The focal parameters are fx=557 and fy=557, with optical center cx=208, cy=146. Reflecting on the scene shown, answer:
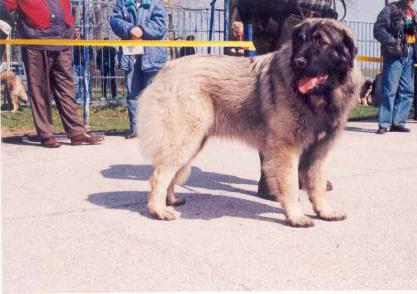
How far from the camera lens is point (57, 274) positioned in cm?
304

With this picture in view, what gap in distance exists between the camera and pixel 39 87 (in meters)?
7.34

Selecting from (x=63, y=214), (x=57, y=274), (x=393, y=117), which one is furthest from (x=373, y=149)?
(x=57, y=274)

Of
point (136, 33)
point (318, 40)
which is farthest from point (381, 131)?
point (318, 40)

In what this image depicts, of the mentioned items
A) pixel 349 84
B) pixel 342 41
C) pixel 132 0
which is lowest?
pixel 349 84

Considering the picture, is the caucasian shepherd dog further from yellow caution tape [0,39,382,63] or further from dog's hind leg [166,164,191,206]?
yellow caution tape [0,39,382,63]

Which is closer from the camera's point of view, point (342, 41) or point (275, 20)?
point (342, 41)

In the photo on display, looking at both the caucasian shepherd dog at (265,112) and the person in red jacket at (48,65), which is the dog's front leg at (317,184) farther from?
the person in red jacket at (48,65)

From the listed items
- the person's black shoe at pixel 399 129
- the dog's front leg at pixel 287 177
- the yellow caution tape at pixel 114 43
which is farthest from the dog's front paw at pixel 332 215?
the person's black shoe at pixel 399 129

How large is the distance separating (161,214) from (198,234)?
1.59 ft

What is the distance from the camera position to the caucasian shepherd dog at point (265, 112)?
151 inches

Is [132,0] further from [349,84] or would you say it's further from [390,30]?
[349,84]

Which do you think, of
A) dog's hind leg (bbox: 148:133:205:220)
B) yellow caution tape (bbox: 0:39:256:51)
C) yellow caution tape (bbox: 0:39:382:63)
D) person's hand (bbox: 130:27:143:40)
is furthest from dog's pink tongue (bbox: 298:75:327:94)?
person's hand (bbox: 130:27:143:40)

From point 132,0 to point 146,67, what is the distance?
3.17 ft

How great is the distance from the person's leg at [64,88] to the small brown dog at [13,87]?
5.42m
